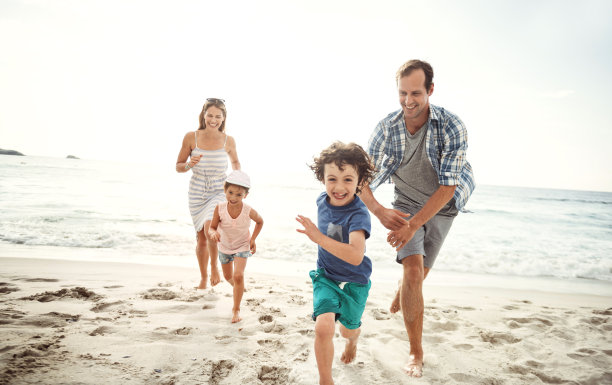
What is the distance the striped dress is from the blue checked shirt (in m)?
2.05

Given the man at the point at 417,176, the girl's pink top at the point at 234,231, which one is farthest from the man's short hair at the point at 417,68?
the girl's pink top at the point at 234,231

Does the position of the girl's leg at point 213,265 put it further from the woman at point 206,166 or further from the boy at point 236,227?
the boy at point 236,227

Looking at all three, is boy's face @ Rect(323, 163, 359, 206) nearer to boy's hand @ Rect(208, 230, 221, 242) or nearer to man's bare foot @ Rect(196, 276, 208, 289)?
boy's hand @ Rect(208, 230, 221, 242)

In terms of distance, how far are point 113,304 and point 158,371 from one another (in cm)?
155

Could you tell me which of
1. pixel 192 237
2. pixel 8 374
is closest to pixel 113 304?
pixel 8 374

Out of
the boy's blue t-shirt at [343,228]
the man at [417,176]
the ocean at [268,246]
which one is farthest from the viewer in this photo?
the ocean at [268,246]

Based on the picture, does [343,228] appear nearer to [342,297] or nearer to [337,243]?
[337,243]

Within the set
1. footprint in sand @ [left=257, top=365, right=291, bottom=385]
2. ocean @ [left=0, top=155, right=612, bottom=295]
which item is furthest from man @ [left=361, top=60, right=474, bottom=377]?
ocean @ [left=0, top=155, right=612, bottom=295]

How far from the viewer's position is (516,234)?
45.7ft

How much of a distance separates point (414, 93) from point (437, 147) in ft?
1.59

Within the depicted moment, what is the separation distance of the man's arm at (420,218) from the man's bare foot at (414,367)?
2.89 ft

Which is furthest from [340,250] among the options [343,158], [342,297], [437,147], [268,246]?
[268,246]

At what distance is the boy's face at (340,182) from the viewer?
7.64 ft

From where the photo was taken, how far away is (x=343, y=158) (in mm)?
2324
